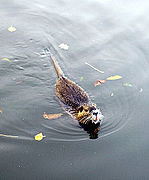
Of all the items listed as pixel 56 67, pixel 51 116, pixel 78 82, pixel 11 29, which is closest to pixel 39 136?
pixel 51 116

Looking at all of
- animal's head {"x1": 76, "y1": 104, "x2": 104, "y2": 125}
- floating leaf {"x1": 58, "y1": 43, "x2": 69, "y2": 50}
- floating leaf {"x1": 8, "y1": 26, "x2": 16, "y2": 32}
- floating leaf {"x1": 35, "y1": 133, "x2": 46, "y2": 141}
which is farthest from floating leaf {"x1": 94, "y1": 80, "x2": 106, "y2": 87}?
floating leaf {"x1": 8, "y1": 26, "x2": 16, "y2": 32}

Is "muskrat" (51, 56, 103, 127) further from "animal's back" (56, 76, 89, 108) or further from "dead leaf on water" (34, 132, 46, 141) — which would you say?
"dead leaf on water" (34, 132, 46, 141)

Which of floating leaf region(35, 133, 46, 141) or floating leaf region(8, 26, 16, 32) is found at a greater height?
floating leaf region(8, 26, 16, 32)

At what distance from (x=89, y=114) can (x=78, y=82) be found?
1485 millimetres

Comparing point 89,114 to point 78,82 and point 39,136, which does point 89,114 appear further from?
point 78,82

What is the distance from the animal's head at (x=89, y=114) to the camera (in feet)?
16.0

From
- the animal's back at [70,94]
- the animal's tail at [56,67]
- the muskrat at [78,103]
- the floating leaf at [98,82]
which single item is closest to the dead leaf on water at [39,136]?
the muskrat at [78,103]

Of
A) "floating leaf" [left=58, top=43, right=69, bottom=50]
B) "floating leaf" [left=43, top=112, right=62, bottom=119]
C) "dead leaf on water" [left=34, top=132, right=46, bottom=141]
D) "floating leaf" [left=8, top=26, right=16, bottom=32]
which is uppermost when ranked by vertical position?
"floating leaf" [left=8, top=26, right=16, bottom=32]

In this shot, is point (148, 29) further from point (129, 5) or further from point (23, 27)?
point (23, 27)

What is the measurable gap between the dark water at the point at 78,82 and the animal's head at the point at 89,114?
166 mm

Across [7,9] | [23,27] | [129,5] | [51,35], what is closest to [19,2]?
[7,9]

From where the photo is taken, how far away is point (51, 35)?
25.8 ft

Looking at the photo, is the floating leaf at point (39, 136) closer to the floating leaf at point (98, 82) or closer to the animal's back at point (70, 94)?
the animal's back at point (70, 94)

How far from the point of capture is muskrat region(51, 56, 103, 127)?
16.2 ft
